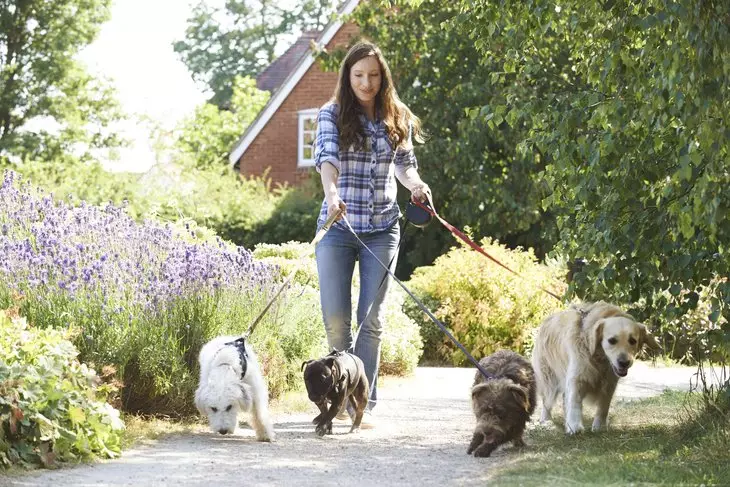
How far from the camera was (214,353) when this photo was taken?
6965 millimetres

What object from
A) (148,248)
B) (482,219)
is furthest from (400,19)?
(148,248)

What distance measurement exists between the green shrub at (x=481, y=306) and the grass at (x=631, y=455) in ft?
19.9

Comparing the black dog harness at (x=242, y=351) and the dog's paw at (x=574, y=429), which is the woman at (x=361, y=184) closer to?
the black dog harness at (x=242, y=351)

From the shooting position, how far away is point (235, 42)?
6047 cm

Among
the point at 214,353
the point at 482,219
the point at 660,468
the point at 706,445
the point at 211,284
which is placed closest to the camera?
the point at 660,468

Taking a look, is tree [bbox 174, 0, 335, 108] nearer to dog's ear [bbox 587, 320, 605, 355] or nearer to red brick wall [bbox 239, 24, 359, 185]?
red brick wall [bbox 239, 24, 359, 185]

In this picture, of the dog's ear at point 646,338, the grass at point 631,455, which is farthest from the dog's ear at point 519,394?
the dog's ear at point 646,338

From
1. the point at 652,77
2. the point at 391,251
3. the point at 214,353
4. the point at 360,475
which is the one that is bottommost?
the point at 360,475

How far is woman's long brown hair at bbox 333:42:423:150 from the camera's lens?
24.0 ft

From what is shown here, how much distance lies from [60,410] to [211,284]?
2.20m

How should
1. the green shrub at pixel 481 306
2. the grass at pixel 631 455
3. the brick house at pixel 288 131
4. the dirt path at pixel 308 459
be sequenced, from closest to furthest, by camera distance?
A: 1. the grass at pixel 631 455
2. the dirt path at pixel 308 459
3. the green shrub at pixel 481 306
4. the brick house at pixel 288 131

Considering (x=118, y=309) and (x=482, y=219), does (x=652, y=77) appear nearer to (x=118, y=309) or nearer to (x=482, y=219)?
(x=118, y=309)

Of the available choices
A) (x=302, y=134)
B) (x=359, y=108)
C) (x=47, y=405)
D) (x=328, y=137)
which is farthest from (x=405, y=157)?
(x=302, y=134)

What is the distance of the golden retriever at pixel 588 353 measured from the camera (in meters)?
6.91
